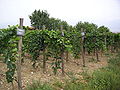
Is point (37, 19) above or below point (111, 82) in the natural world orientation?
above

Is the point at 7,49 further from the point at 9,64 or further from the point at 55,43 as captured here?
the point at 55,43

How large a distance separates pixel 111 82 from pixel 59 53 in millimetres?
2630

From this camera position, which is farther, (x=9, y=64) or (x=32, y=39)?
(x=32, y=39)

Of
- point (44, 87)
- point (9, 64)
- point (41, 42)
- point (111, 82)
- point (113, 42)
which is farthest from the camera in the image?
point (113, 42)

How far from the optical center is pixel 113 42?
14.0 meters

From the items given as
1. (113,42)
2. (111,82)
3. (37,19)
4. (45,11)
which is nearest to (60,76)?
(111,82)

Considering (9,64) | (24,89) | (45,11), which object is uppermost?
(45,11)

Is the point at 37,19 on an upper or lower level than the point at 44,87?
upper

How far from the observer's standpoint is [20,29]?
3797 mm

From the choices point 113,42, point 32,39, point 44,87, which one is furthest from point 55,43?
point 113,42

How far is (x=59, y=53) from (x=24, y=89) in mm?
2534

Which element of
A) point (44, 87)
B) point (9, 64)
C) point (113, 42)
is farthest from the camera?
point (113, 42)

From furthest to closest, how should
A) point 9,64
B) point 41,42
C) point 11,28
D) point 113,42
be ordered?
point 113,42
point 41,42
point 11,28
point 9,64

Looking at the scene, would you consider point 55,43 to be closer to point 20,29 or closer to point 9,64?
point 20,29
